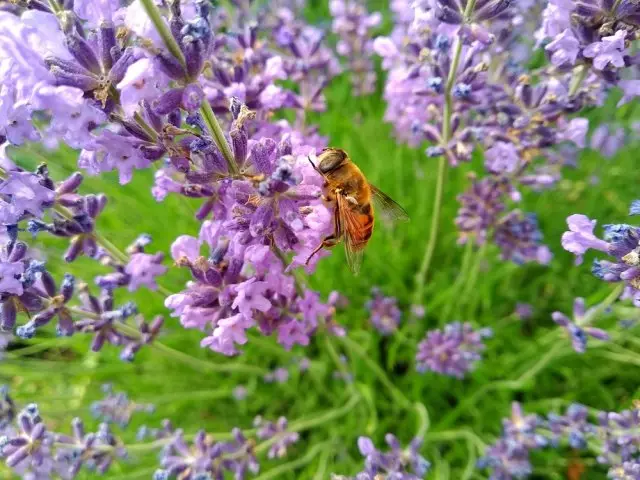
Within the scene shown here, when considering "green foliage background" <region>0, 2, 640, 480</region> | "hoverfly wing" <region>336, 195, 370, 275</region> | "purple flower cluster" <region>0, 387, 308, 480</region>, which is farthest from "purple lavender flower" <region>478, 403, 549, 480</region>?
"hoverfly wing" <region>336, 195, 370, 275</region>

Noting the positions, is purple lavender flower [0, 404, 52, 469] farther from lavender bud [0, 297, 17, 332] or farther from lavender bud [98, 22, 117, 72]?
lavender bud [98, 22, 117, 72]

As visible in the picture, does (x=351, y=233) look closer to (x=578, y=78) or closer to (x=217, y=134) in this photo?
(x=217, y=134)

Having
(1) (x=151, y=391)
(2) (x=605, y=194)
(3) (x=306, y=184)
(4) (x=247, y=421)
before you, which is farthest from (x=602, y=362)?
(1) (x=151, y=391)

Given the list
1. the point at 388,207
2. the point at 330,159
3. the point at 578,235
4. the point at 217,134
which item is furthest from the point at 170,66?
the point at 578,235

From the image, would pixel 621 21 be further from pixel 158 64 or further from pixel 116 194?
pixel 116 194

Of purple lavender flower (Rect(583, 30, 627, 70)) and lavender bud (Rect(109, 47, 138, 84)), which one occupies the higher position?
lavender bud (Rect(109, 47, 138, 84))

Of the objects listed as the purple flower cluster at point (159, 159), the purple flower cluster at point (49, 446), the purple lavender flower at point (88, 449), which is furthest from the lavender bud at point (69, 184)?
the purple lavender flower at point (88, 449)
